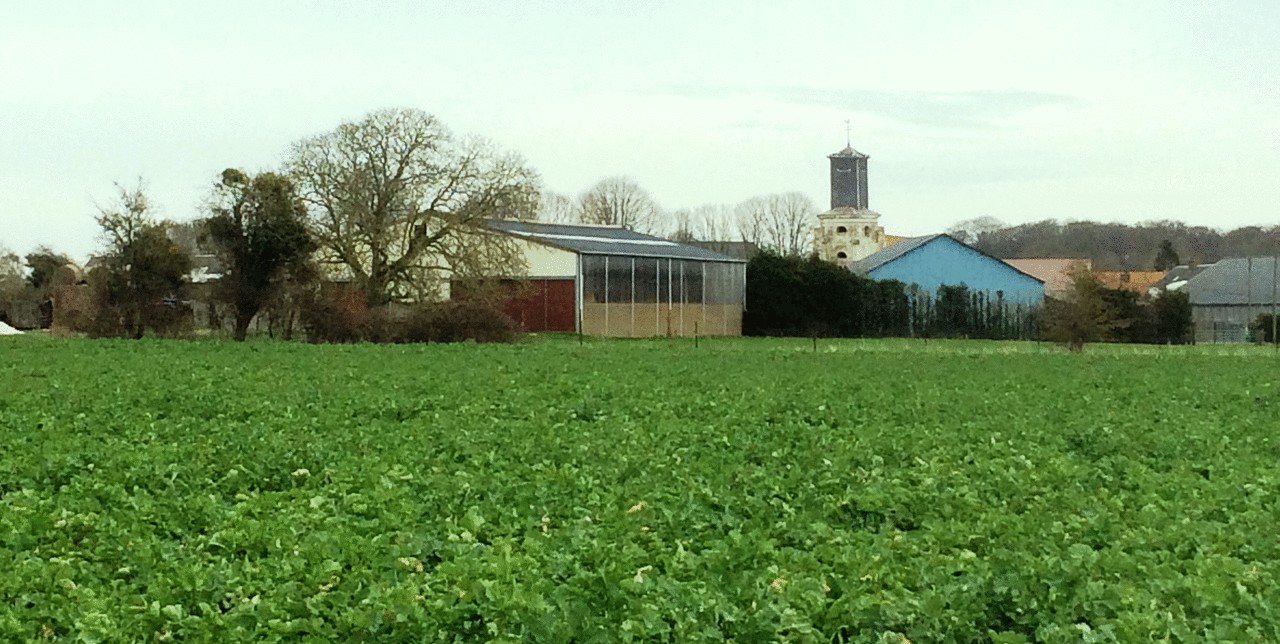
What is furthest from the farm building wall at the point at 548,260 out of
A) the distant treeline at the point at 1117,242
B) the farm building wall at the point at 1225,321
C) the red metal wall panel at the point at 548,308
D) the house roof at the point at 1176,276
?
the distant treeline at the point at 1117,242

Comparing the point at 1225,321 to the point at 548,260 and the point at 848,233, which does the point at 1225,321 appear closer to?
the point at 848,233

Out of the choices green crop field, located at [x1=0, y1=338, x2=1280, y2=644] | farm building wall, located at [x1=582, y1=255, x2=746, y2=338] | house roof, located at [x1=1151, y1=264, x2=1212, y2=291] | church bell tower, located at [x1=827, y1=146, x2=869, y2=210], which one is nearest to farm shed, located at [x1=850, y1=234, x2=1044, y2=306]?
farm building wall, located at [x1=582, y1=255, x2=746, y2=338]

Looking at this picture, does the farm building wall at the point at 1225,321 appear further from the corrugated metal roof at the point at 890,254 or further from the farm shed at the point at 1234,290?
the corrugated metal roof at the point at 890,254

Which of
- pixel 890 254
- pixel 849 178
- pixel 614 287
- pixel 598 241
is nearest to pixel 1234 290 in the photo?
pixel 890 254

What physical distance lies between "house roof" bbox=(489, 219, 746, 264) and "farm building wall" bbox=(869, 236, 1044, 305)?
585 inches

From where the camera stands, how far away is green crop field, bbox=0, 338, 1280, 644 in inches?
261

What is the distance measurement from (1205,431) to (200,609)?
14.2 meters

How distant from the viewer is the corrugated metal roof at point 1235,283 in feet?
306

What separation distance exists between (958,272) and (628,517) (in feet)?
253

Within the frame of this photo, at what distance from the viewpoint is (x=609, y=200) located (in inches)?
4744

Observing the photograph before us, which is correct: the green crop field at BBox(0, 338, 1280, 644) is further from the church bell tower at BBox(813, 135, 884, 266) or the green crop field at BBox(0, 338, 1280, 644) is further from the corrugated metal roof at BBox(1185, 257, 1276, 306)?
the church bell tower at BBox(813, 135, 884, 266)

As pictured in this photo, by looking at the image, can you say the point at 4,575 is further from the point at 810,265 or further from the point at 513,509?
the point at 810,265

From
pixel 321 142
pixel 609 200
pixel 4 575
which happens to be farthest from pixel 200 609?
pixel 609 200

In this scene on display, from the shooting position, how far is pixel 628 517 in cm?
981
